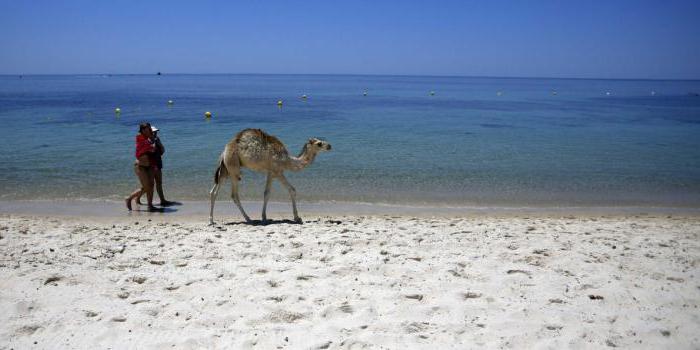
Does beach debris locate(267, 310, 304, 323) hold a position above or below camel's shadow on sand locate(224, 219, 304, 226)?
above

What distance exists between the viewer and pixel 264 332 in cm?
472

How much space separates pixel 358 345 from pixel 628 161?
19283 millimetres

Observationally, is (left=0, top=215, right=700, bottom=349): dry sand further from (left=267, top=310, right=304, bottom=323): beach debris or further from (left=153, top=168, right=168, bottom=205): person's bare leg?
(left=153, top=168, right=168, bottom=205): person's bare leg

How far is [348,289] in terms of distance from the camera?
5656 mm

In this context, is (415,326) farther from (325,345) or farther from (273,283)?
(273,283)

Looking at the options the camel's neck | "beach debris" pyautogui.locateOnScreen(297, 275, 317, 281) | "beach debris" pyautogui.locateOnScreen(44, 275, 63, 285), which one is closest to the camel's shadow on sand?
the camel's neck

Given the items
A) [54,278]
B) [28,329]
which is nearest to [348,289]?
[28,329]

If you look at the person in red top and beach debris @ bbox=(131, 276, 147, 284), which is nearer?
beach debris @ bbox=(131, 276, 147, 284)

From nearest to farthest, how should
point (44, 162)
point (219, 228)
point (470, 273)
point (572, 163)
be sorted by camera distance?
point (470, 273)
point (219, 228)
point (44, 162)
point (572, 163)

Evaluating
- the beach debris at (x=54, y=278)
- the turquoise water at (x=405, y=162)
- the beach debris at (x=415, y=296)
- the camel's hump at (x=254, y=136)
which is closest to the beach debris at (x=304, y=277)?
the beach debris at (x=415, y=296)

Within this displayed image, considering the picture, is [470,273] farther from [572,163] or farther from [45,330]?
[572,163]

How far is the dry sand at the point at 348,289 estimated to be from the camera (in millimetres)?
4648

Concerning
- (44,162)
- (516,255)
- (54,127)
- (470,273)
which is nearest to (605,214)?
(516,255)

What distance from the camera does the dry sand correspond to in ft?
15.3
